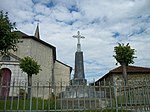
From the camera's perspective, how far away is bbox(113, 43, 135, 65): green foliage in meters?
17.6

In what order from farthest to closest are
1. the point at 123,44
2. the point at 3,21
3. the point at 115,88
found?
the point at 123,44
the point at 3,21
the point at 115,88

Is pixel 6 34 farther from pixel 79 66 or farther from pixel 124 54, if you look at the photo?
pixel 124 54

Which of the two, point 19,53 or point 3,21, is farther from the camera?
point 19,53

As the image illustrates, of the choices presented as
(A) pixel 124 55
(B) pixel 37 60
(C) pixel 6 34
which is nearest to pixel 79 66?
(A) pixel 124 55

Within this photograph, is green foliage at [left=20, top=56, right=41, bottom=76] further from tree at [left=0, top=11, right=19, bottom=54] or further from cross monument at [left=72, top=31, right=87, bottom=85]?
tree at [left=0, top=11, right=19, bottom=54]

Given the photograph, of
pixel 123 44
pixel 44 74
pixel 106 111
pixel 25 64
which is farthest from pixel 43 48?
pixel 106 111

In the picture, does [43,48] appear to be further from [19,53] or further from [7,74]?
[7,74]

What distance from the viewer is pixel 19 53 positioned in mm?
25234

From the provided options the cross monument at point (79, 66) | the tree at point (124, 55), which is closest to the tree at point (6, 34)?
the cross monument at point (79, 66)

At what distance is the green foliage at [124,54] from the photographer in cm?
1758

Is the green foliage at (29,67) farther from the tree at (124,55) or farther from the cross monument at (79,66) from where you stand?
the tree at (124,55)

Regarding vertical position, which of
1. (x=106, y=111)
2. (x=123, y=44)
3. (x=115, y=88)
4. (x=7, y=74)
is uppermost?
(x=123, y=44)

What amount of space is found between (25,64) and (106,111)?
1151cm

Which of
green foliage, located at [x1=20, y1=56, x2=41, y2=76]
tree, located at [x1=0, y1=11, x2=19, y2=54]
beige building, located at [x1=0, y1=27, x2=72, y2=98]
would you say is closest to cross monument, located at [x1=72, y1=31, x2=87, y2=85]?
green foliage, located at [x1=20, y1=56, x2=41, y2=76]
